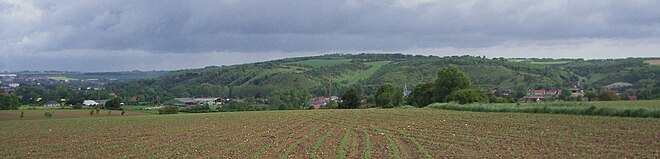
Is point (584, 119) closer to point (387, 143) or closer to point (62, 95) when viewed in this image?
point (387, 143)

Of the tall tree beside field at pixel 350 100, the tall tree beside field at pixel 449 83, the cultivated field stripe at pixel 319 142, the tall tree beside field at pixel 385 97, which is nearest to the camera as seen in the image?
the cultivated field stripe at pixel 319 142

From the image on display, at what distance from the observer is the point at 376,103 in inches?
3802

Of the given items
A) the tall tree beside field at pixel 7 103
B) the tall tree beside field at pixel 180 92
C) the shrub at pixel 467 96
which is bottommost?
the tall tree beside field at pixel 180 92

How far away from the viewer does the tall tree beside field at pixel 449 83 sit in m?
85.1

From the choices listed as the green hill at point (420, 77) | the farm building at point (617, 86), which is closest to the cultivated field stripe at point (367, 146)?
the farm building at point (617, 86)

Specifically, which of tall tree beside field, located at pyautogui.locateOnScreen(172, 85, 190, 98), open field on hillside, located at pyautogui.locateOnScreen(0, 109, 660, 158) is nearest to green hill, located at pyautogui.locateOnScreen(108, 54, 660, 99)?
tall tree beside field, located at pyautogui.locateOnScreen(172, 85, 190, 98)

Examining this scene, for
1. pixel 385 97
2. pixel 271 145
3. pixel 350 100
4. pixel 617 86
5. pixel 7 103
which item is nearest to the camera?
pixel 271 145

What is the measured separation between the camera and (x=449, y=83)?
3354 inches

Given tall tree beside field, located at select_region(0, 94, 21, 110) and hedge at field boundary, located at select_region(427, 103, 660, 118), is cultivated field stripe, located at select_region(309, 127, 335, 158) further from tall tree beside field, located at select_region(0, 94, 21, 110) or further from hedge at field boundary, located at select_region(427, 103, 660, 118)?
tall tree beside field, located at select_region(0, 94, 21, 110)

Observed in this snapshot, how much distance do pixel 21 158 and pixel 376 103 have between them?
73.6 m

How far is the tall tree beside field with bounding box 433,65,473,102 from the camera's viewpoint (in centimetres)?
8506

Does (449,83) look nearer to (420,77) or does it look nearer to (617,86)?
(617,86)

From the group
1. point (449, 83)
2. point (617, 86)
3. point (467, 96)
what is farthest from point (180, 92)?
point (467, 96)

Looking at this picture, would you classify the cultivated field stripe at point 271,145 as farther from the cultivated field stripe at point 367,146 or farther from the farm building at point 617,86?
the farm building at point 617,86
